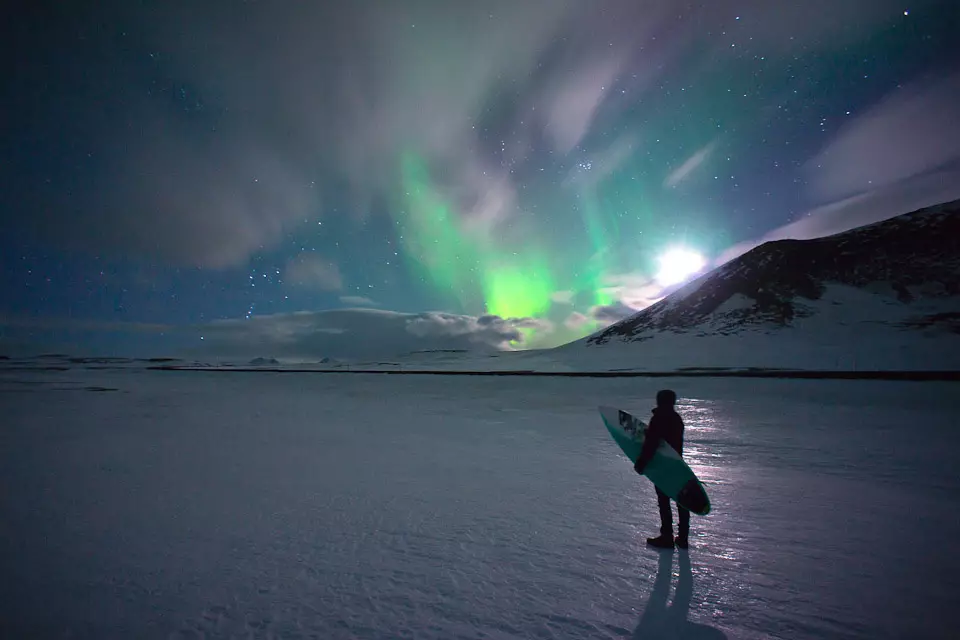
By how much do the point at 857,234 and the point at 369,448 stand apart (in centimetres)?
18278

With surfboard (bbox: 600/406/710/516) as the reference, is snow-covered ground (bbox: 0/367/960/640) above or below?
below

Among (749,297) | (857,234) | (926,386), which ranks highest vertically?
(857,234)

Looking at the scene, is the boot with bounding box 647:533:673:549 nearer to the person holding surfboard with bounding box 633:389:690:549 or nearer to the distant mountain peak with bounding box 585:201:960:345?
the person holding surfboard with bounding box 633:389:690:549

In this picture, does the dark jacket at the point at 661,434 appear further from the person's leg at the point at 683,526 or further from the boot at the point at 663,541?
the boot at the point at 663,541

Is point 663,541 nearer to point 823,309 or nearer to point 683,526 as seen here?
point 683,526

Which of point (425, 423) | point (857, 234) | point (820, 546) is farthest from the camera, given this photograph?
point (857, 234)

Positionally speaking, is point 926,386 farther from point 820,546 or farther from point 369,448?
point 369,448

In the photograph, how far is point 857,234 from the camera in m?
138

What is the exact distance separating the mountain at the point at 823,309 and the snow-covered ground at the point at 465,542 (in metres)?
74.0

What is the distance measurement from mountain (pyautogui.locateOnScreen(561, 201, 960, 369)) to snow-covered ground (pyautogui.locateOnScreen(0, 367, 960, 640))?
74007 millimetres

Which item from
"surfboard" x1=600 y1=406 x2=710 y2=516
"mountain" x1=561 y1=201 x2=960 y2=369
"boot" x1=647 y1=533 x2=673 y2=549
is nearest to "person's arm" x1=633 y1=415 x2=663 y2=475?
"surfboard" x1=600 y1=406 x2=710 y2=516

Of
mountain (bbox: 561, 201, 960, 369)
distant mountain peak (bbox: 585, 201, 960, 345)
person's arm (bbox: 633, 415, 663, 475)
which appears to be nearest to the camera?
person's arm (bbox: 633, 415, 663, 475)

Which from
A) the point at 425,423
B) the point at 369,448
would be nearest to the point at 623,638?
the point at 369,448

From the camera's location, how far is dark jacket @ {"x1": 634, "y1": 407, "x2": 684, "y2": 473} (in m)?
5.69
